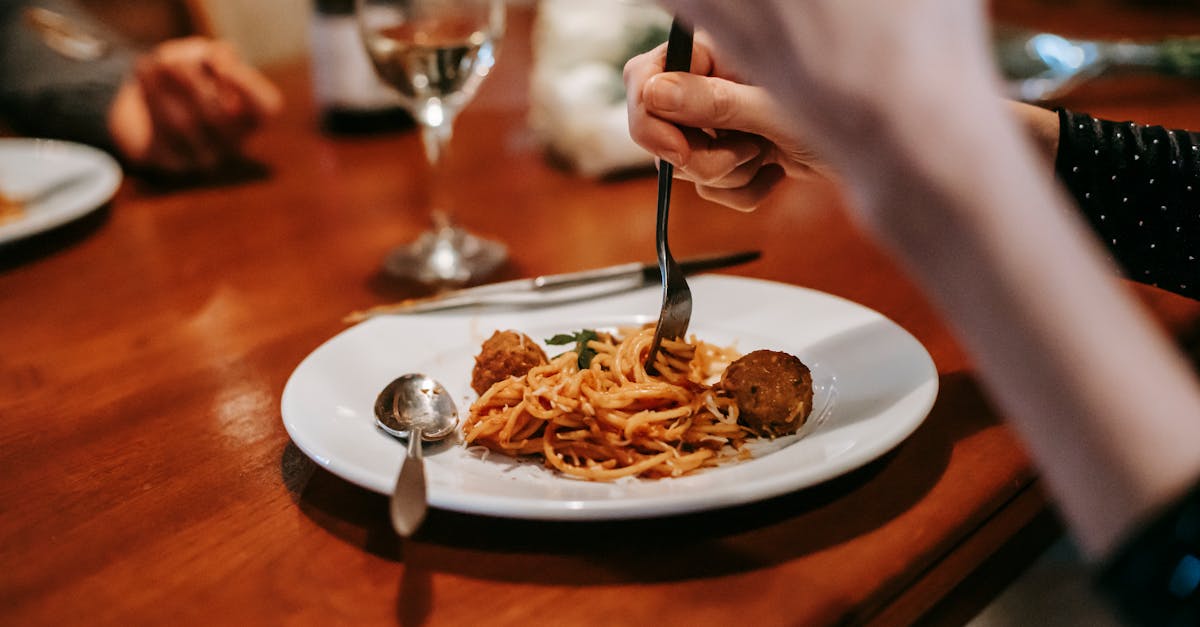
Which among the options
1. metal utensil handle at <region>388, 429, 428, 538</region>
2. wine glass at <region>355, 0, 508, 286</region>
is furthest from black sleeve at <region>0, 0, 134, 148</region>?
metal utensil handle at <region>388, 429, 428, 538</region>

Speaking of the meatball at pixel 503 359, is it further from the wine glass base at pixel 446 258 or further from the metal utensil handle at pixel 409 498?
the wine glass base at pixel 446 258

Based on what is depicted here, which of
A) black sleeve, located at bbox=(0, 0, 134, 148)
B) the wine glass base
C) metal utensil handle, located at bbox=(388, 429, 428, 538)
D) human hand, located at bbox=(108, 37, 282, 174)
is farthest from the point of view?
black sleeve, located at bbox=(0, 0, 134, 148)

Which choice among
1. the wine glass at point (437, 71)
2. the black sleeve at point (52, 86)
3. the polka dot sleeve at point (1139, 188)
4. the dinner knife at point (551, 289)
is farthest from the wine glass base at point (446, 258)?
the black sleeve at point (52, 86)

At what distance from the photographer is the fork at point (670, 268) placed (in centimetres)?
91

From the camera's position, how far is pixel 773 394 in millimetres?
816

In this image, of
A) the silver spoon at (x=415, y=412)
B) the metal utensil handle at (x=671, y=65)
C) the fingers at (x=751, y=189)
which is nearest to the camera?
the silver spoon at (x=415, y=412)

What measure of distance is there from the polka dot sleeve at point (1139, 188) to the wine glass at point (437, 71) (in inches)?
29.1

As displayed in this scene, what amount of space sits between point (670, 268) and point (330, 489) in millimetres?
373

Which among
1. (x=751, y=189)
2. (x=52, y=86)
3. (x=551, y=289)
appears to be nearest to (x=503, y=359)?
(x=551, y=289)

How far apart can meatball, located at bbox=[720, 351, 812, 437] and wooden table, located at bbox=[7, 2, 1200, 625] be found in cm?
8

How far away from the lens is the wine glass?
1366 millimetres

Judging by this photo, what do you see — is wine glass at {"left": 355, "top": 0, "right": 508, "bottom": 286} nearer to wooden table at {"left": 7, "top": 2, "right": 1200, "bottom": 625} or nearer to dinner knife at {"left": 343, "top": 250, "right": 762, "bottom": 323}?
wooden table at {"left": 7, "top": 2, "right": 1200, "bottom": 625}

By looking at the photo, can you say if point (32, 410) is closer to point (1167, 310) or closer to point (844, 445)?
point (844, 445)

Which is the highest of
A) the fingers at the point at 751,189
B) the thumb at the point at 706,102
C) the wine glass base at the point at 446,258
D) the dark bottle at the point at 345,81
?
the thumb at the point at 706,102
